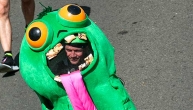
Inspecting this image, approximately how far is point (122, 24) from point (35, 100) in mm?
1879

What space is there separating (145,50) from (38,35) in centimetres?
329

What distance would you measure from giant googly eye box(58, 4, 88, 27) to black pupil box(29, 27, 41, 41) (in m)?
0.17

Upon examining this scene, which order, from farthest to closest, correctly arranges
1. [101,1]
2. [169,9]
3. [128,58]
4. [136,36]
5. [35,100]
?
1. [101,1]
2. [169,9]
3. [136,36]
4. [128,58]
5. [35,100]

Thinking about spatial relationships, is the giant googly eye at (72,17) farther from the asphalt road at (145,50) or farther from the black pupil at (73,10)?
the asphalt road at (145,50)

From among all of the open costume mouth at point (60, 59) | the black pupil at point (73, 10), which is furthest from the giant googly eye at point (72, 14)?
the open costume mouth at point (60, 59)

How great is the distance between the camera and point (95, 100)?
350 centimetres

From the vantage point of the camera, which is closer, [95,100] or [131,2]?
[95,100]

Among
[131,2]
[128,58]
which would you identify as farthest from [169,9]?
[128,58]

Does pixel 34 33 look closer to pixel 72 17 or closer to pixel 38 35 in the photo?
pixel 38 35

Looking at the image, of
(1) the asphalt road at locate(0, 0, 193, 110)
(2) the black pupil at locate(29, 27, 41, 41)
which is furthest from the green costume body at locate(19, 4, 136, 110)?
(1) the asphalt road at locate(0, 0, 193, 110)

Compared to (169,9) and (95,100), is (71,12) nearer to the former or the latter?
(95,100)

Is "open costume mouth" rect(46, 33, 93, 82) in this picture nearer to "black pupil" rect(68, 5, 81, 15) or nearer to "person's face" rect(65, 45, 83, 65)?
"person's face" rect(65, 45, 83, 65)

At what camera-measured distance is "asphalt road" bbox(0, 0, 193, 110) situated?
5797 millimetres

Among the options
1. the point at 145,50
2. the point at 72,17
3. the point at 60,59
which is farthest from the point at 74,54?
the point at 145,50
